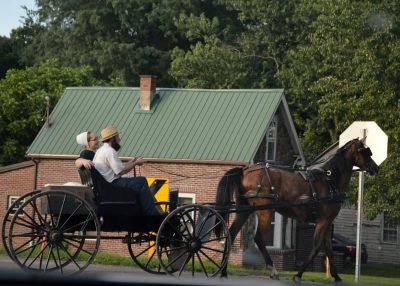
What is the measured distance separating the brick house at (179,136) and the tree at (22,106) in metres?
7.56

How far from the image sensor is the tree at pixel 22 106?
39.8 metres

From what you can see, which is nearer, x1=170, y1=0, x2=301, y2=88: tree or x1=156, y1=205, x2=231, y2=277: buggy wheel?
x1=156, y1=205, x2=231, y2=277: buggy wheel

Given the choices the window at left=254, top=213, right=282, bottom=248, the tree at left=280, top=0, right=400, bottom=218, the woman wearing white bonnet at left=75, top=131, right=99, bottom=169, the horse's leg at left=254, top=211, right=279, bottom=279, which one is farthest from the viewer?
the window at left=254, top=213, right=282, bottom=248

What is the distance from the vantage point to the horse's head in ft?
47.7

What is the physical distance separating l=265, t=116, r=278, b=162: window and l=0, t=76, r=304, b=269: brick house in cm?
3

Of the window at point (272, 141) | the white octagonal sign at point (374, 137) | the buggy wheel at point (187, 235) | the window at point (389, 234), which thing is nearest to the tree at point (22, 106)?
the window at point (272, 141)

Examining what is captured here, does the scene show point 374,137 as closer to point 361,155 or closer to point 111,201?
point 361,155

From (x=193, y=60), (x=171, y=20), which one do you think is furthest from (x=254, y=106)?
(x=171, y=20)

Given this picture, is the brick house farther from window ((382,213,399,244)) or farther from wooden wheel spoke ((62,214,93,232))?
wooden wheel spoke ((62,214,93,232))

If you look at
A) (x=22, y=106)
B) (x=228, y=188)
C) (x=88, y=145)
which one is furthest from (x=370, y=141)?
(x=22, y=106)

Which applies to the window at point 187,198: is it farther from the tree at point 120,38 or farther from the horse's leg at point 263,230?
the tree at point 120,38

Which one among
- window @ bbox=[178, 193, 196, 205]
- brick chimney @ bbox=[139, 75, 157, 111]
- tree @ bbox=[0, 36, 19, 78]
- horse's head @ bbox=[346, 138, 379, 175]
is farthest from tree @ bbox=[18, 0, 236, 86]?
Answer: horse's head @ bbox=[346, 138, 379, 175]

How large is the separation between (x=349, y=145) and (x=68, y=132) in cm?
1792

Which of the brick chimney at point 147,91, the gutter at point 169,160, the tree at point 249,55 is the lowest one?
the gutter at point 169,160
